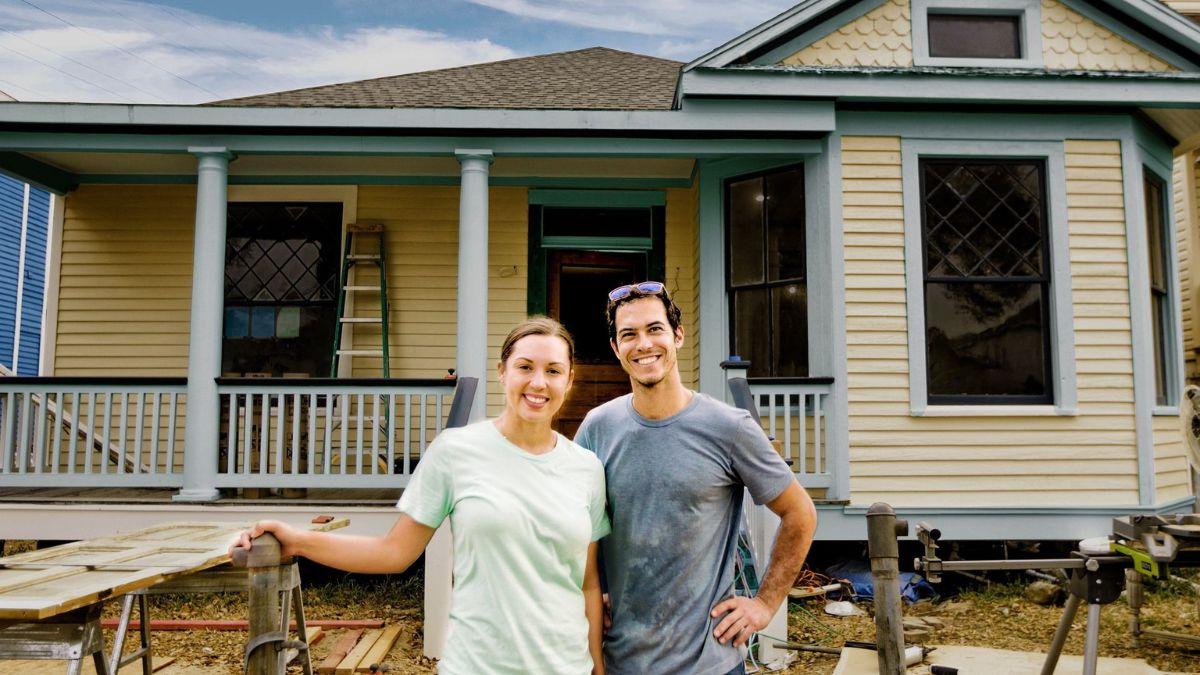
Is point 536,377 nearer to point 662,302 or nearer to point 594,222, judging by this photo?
point 662,302

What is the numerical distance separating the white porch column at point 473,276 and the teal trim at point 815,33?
2.38 meters

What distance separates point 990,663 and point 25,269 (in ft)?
58.8

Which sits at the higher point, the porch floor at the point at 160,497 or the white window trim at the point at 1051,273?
the white window trim at the point at 1051,273

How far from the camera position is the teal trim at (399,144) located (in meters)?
6.07

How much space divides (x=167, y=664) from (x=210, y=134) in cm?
388

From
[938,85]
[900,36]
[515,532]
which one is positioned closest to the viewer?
[515,532]

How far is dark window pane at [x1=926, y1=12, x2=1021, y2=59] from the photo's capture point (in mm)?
6305

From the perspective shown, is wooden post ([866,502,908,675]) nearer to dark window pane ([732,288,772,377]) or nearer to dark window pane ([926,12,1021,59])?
dark window pane ([732,288,772,377])

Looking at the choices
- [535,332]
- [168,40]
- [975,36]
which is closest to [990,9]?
[975,36]

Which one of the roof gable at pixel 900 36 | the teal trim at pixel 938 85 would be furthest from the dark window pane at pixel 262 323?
the roof gable at pixel 900 36

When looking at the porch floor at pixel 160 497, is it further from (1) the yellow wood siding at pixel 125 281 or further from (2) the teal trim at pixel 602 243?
(2) the teal trim at pixel 602 243

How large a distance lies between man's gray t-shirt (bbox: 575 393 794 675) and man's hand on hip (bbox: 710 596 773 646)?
20 millimetres

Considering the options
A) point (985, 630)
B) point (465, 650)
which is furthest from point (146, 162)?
point (985, 630)

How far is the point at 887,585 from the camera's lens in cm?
269
